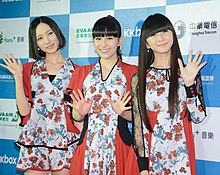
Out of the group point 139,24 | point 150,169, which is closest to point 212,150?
point 150,169

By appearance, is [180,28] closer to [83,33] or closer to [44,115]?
[83,33]

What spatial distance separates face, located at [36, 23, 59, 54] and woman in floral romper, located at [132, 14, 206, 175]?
0.66 m

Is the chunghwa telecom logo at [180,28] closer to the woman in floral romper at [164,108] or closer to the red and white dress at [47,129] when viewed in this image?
the woman in floral romper at [164,108]

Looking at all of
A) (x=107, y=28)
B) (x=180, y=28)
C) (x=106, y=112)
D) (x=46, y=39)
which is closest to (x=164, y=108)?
(x=106, y=112)

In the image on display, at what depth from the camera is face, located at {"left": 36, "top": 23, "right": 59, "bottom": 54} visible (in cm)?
235

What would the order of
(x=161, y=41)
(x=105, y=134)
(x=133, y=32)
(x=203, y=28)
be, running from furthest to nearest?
(x=133, y=32) → (x=203, y=28) → (x=105, y=134) → (x=161, y=41)

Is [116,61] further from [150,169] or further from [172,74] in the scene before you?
[150,169]

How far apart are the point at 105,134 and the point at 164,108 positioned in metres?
0.36

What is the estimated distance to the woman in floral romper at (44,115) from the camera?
7.54 feet

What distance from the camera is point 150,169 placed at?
1971 mm

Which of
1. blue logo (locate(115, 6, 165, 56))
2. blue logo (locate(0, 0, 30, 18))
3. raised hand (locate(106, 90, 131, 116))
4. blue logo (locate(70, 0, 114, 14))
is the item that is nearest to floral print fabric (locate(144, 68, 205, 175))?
raised hand (locate(106, 90, 131, 116))

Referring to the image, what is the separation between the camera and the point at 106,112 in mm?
2076

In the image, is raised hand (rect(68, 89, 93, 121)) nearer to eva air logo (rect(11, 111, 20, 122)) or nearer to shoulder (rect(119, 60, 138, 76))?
shoulder (rect(119, 60, 138, 76))

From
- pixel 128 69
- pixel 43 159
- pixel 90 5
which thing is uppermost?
pixel 90 5
